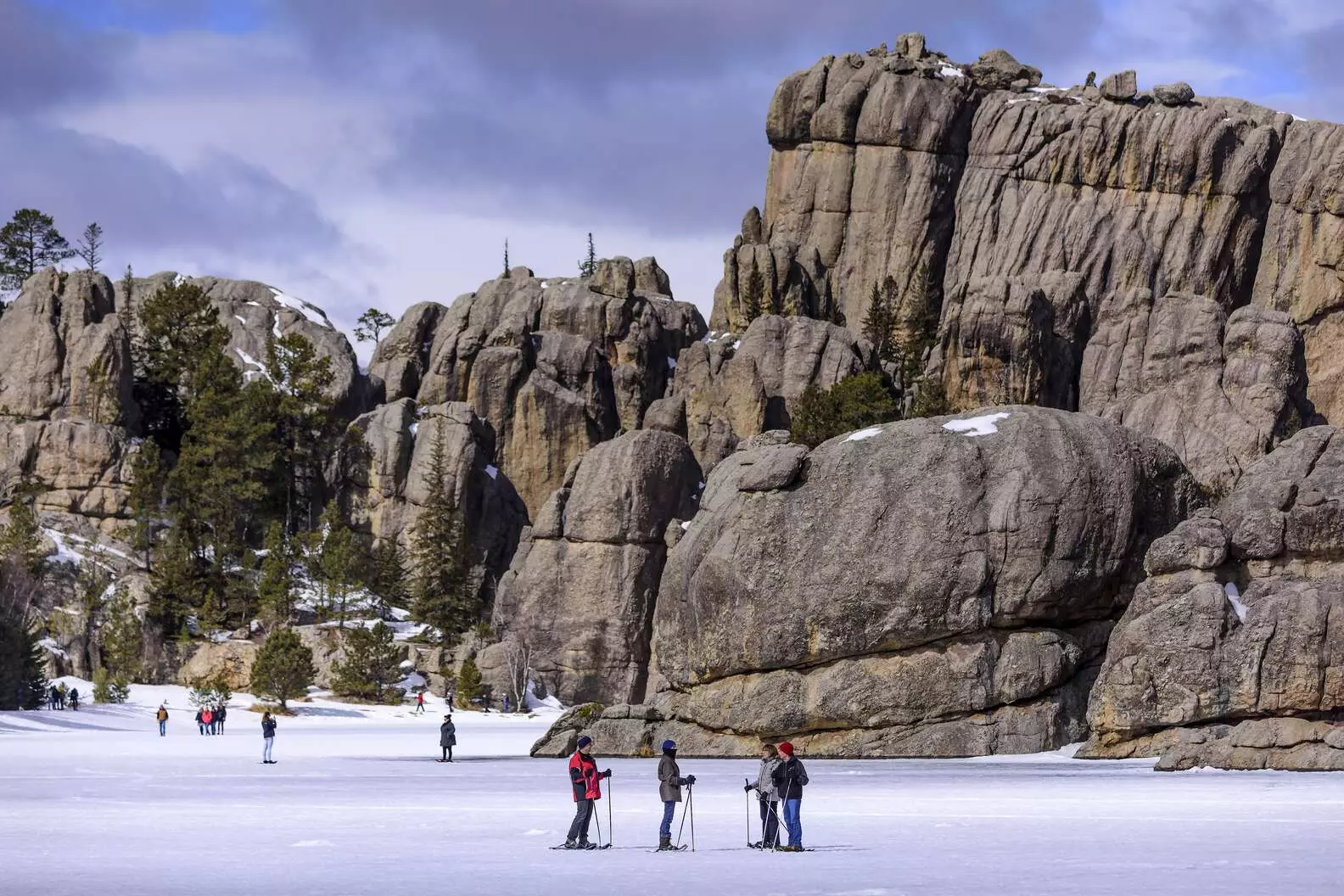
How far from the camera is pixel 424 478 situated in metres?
112

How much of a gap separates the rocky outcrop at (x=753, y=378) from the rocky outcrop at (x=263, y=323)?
23.7 metres

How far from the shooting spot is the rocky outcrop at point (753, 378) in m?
112

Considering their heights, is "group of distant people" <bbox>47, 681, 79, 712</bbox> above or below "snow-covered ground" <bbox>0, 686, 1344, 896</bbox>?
above

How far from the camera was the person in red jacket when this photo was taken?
27.0 metres

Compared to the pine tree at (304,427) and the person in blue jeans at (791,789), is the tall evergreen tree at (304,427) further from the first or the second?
the person in blue jeans at (791,789)

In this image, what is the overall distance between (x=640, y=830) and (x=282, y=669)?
184 feet

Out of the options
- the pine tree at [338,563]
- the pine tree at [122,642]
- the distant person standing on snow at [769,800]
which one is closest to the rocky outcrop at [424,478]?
the pine tree at [338,563]

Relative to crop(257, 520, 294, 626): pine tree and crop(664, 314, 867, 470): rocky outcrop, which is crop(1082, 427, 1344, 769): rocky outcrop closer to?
crop(257, 520, 294, 626): pine tree

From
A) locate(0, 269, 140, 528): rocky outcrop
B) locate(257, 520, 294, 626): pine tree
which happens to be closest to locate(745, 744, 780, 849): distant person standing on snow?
locate(257, 520, 294, 626): pine tree

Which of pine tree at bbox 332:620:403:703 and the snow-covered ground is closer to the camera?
the snow-covered ground

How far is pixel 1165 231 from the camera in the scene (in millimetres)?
115562

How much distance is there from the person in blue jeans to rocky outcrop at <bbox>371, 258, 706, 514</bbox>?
9157 centimetres

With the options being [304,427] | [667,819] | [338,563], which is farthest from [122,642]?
[667,819]

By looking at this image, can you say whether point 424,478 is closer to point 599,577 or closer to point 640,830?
point 599,577
